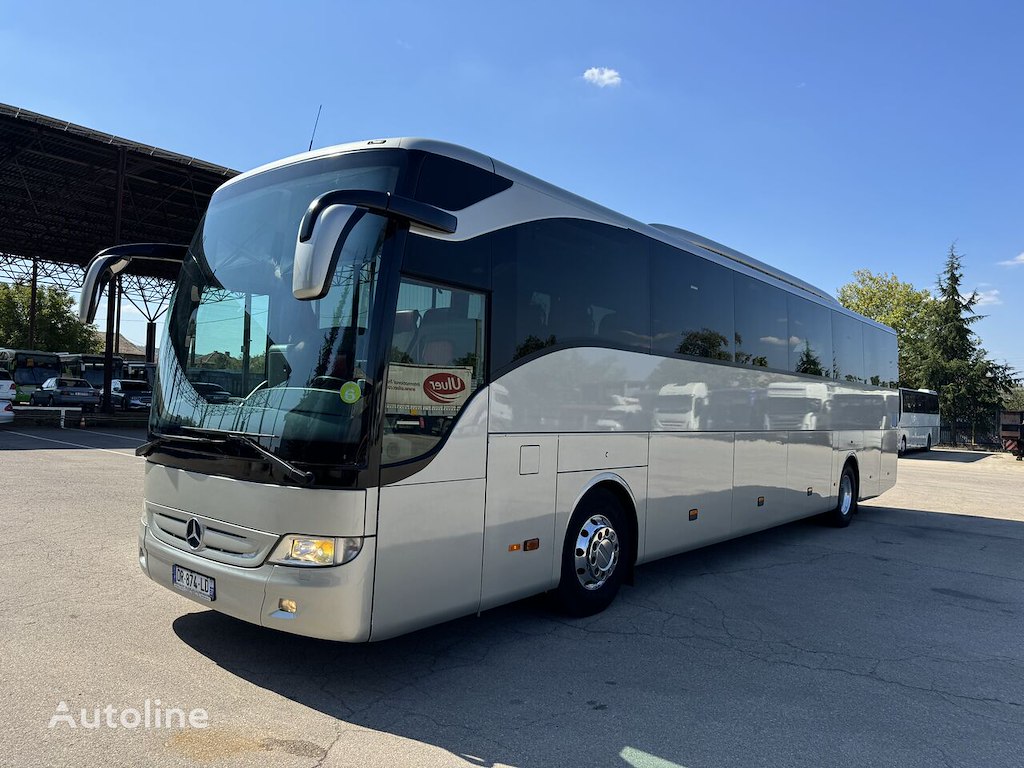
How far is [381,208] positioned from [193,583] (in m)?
2.66

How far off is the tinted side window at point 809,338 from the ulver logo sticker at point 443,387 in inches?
246

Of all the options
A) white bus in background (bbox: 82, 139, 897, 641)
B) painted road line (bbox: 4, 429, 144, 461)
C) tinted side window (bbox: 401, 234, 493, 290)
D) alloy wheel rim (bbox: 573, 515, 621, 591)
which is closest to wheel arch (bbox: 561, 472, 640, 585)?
white bus in background (bbox: 82, 139, 897, 641)

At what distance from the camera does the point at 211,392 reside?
14.9 feet

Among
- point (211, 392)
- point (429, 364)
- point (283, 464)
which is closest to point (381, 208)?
point (429, 364)

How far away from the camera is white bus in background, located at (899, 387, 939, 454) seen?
1324 inches

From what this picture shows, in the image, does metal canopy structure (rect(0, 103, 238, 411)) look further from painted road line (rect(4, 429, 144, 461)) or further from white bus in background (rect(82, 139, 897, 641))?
white bus in background (rect(82, 139, 897, 641))

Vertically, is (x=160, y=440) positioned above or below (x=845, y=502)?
above

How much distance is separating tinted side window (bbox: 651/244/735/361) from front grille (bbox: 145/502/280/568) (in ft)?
13.2

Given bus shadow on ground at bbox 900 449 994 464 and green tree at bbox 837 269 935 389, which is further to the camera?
green tree at bbox 837 269 935 389

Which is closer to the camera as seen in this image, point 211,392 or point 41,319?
point 211,392

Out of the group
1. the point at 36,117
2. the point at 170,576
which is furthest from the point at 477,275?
the point at 36,117

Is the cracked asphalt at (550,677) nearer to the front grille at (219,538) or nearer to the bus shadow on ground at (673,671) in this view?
the bus shadow on ground at (673,671)

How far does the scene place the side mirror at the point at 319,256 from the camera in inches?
135

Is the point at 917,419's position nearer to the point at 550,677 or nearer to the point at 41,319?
the point at 550,677
